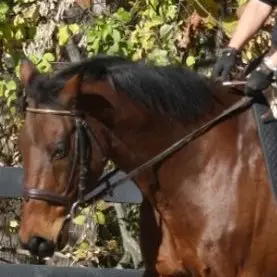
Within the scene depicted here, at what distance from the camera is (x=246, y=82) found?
4824mm

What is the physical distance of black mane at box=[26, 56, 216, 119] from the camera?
4.79 m

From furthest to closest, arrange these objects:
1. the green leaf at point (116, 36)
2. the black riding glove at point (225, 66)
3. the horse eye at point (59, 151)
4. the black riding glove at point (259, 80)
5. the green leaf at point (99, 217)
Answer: the green leaf at point (99, 217)
the green leaf at point (116, 36)
the black riding glove at point (225, 66)
the black riding glove at point (259, 80)
the horse eye at point (59, 151)

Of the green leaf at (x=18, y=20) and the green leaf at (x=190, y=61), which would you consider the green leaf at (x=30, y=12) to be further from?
the green leaf at (x=190, y=61)

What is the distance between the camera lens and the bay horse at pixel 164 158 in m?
4.64

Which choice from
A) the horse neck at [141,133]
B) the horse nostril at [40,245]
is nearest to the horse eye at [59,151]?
the horse neck at [141,133]

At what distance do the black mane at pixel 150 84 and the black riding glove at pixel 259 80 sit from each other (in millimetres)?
218

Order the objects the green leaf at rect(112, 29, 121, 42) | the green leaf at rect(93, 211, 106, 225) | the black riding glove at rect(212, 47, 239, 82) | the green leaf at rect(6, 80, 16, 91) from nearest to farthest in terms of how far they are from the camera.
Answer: the black riding glove at rect(212, 47, 239, 82), the green leaf at rect(112, 29, 121, 42), the green leaf at rect(6, 80, 16, 91), the green leaf at rect(93, 211, 106, 225)

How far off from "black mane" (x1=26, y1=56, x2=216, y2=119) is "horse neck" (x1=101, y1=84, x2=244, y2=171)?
4 cm

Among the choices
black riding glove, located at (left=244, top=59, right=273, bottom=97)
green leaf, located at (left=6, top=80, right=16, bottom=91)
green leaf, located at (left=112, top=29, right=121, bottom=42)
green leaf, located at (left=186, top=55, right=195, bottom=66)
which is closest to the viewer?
black riding glove, located at (left=244, top=59, right=273, bottom=97)

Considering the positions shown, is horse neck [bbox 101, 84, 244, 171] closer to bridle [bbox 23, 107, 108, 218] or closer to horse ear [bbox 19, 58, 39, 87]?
bridle [bbox 23, 107, 108, 218]

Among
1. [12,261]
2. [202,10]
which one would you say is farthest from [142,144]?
[12,261]

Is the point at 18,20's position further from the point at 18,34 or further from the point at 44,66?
the point at 44,66

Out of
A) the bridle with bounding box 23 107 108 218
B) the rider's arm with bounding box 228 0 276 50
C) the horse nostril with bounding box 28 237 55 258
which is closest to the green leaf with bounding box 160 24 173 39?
the rider's arm with bounding box 228 0 276 50

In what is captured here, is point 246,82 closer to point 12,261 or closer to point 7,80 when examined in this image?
point 7,80
